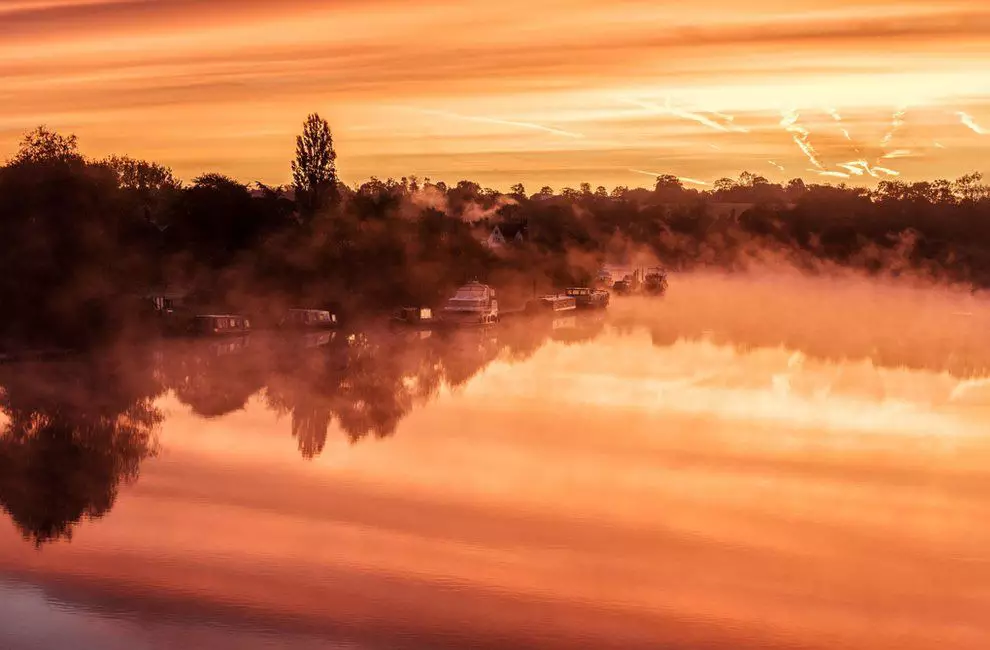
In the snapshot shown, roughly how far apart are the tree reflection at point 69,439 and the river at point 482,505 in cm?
16

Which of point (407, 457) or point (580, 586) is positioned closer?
point (580, 586)

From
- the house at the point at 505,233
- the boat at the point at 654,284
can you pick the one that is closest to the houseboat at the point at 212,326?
the house at the point at 505,233

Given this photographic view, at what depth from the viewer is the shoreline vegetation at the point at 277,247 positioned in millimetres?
68188

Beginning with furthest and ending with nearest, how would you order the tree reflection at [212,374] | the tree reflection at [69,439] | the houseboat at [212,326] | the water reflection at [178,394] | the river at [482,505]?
the houseboat at [212,326] < the tree reflection at [212,374] < the water reflection at [178,394] < the tree reflection at [69,439] < the river at [482,505]

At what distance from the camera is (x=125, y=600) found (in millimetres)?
26984

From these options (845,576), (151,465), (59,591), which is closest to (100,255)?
(151,465)

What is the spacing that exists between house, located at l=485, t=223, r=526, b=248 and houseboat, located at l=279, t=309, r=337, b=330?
210 ft

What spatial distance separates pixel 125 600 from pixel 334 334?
6041cm

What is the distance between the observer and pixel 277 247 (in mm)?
95250

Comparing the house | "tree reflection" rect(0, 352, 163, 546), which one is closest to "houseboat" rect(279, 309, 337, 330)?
"tree reflection" rect(0, 352, 163, 546)

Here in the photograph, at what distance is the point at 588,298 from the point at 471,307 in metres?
30.5

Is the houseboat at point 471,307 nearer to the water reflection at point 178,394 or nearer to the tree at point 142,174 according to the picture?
the water reflection at point 178,394

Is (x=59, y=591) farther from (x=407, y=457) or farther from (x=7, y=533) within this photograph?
(x=407, y=457)

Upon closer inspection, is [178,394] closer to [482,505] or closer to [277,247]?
[482,505]
